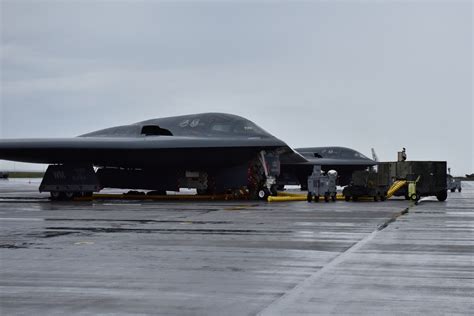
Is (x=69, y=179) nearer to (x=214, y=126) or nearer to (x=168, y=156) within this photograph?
(x=168, y=156)

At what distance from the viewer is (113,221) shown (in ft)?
50.1

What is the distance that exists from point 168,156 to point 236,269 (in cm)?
2038

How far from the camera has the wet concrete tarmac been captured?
566 cm

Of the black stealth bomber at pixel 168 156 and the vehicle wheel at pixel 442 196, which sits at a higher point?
the black stealth bomber at pixel 168 156

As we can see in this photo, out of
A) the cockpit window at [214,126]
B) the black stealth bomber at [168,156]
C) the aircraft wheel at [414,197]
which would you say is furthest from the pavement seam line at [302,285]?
the aircraft wheel at [414,197]

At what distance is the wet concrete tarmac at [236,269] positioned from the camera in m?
5.66

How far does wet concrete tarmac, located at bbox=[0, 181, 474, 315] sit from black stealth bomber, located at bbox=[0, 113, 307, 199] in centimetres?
1346

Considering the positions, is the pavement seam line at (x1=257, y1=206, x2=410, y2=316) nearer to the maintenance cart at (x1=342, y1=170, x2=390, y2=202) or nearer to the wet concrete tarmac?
the wet concrete tarmac

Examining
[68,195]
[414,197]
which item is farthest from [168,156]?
[414,197]

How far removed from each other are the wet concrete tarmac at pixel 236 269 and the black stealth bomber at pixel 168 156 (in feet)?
44.2

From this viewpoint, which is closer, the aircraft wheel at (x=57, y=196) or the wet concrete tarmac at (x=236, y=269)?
the wet concrete tarmac at (x=236, y=269)

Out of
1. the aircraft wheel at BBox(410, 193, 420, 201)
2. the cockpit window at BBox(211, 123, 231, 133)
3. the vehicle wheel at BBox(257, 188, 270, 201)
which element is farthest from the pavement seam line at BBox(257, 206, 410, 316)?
the aircraft wheel at BBox(410, 193, 420, 201)

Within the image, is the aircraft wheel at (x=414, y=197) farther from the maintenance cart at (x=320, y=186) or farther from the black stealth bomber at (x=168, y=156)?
the black stealth bomber at (x=168, y=156)

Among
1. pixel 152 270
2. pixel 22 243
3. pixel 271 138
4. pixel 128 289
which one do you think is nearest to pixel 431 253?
pixel 152 270
